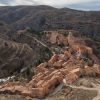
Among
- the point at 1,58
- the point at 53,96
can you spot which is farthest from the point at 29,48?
the point at 53,96

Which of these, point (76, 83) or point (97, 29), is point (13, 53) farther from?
point (97, 29)

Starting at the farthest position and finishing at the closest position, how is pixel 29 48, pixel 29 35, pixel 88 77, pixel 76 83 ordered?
1. pixel 29 35
2. pixel 29 48
3. pixel 88 77
4. pixel 76 83

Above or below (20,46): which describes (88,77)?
above

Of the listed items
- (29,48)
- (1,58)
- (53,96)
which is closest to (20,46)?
(29,48)

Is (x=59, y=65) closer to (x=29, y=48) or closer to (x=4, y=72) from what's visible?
(x=4, y=72)

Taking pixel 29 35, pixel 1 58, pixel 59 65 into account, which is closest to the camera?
pixel 59 65

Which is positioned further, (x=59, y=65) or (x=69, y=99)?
(x=59, y=65)
